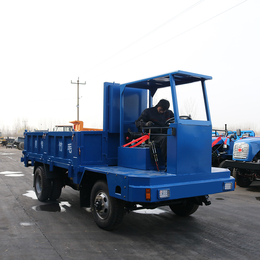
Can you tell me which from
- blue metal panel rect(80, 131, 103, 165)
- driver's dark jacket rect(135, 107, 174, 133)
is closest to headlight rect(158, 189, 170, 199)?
driver's dark jacket rect(135, 107, 174, 133)

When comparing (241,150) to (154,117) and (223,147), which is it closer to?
(223,147)

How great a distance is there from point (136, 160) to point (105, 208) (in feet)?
3.30

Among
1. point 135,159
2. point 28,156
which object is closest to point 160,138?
point 135,159

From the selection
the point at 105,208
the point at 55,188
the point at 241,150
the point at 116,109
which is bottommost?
the point at 55,188

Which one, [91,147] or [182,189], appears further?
[91,147]

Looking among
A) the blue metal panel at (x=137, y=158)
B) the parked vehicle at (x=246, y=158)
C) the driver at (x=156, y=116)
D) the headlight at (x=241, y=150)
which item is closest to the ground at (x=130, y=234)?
the blue metal panel at (x=137, y=158)

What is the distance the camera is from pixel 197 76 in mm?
5160

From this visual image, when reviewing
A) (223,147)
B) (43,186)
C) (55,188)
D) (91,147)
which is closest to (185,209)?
(91,147)

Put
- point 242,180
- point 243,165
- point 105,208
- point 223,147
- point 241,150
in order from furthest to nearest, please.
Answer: point 223,147 → point 242,180 → point 241,150 → point 243,165 → point 105,208

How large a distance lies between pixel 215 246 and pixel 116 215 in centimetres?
166

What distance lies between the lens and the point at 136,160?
17.3ft

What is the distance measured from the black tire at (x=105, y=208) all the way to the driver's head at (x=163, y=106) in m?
1.79

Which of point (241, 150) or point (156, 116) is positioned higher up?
point (156, 116)

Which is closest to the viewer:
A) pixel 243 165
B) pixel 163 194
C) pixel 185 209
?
pixel 163 194
